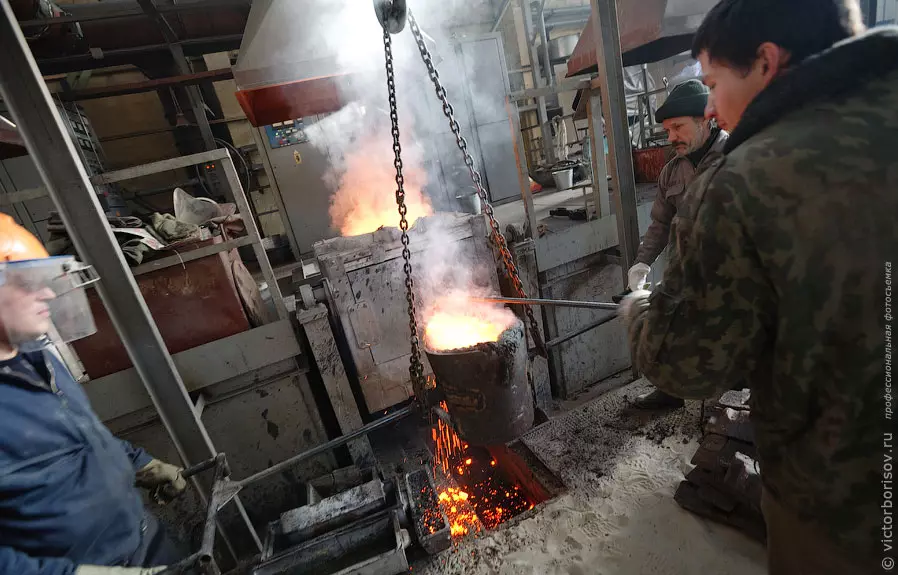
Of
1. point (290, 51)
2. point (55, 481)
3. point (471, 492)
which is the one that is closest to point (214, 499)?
point (55, 481)

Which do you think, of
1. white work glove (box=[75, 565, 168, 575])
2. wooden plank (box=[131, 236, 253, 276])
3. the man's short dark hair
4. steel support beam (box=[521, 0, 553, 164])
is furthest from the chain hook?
steel support beam (box=[521, 0, 553, 164])

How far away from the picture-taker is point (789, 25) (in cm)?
118

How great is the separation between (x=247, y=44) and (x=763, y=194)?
4.10 m

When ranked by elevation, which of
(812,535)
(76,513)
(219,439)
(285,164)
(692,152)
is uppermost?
(285,164)

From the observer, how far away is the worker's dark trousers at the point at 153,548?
2.20m

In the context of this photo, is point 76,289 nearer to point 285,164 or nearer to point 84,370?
point 84,370

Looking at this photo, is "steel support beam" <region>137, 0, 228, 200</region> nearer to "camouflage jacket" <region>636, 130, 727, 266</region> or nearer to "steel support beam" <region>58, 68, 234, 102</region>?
"steel support beam" <region>58, 68, 234, 102</region>

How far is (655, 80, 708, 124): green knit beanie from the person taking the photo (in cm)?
294

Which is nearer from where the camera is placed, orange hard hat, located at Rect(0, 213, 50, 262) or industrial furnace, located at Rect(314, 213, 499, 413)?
orange hard hat, located at Rect(0, 213, 50, 262)

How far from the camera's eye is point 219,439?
13.2 feet

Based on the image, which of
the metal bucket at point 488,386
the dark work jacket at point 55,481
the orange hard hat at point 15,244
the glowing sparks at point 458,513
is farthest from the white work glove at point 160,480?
the glowing sparks at point 458,513

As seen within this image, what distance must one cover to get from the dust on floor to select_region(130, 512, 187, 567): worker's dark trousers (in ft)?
5.06

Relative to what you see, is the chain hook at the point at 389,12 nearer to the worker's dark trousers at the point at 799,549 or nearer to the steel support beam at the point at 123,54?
the worker's dark trousers at the point at 799,549

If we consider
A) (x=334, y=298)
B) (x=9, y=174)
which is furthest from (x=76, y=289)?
(x=9, y=174)
